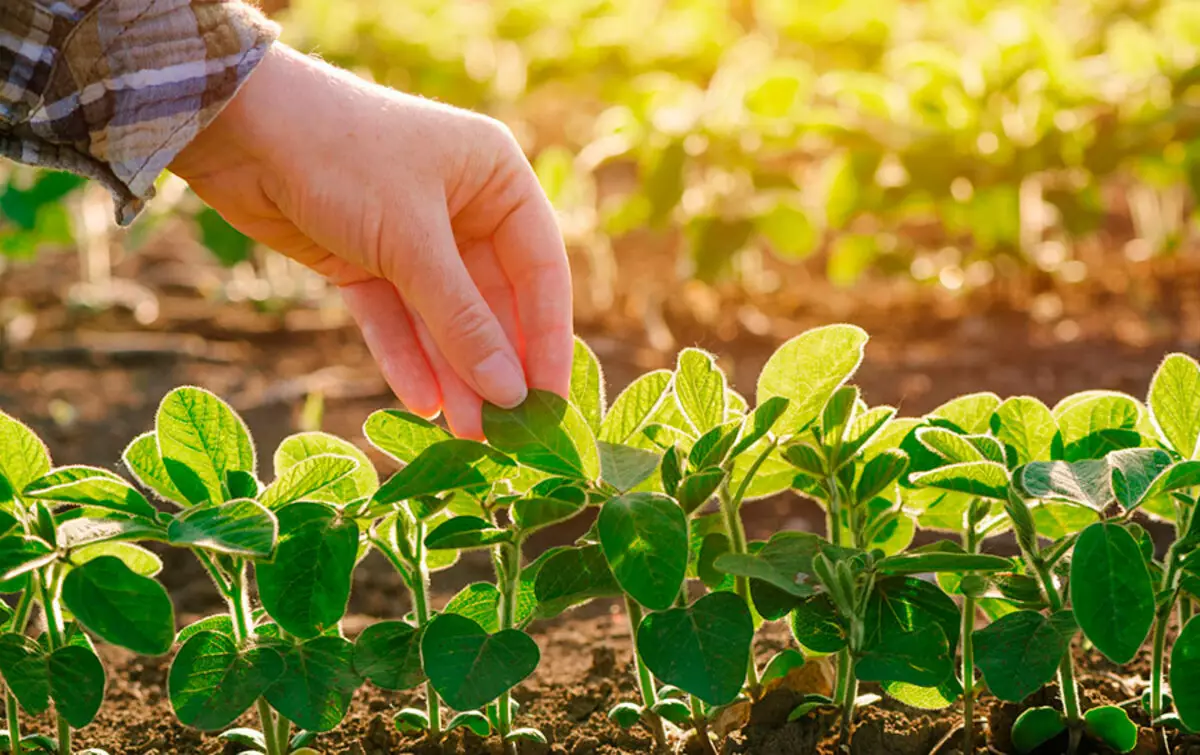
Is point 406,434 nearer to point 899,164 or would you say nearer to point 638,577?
point 638,577

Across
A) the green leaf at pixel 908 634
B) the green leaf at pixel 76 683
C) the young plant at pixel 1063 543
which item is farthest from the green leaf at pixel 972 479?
the green leaf at pixel 76 683

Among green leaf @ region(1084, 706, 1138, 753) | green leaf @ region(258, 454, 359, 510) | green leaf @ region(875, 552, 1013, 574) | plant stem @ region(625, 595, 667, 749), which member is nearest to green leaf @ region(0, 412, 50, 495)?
green leaf @ region(258, 454, 359, 510)

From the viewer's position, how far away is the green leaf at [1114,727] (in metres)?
1.41

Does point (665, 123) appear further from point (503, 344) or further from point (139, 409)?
point (503, 344)

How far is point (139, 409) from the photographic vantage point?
387 cm

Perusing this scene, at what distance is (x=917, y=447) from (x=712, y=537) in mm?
236

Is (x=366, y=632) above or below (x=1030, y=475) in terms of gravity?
below

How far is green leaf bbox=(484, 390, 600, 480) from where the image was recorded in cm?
133

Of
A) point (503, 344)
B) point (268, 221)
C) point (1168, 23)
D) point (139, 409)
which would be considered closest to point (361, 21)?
point (139, 409)

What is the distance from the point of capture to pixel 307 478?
53.9 inches

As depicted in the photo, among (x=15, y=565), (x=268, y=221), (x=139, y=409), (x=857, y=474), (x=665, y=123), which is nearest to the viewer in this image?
(x=15, y=565)

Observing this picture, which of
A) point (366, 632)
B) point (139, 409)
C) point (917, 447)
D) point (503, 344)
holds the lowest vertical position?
point (139, 409)

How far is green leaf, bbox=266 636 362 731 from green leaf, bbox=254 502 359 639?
0.05 meters

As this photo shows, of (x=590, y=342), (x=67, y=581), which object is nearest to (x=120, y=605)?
(x=67, y=581)
